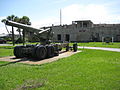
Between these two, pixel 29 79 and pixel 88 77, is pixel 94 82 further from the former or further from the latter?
pixel 29 79

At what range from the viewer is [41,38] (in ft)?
41.6

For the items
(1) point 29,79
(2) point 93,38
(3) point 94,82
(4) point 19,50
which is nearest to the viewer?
(3) point 94,82

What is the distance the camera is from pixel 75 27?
45156 mm

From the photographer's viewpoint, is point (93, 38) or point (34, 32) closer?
point (34, 32)

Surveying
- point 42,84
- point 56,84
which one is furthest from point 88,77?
point 42,84

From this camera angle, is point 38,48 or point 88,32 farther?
point 88,32

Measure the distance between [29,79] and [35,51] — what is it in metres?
4.92

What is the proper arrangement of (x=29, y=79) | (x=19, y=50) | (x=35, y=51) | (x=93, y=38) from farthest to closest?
1. (x=93, y=38)
2. (x=19, y=50)
3. (x=35, y=51)
4. (x=29, y=79)

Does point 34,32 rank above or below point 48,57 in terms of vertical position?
above

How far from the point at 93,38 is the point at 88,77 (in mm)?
38605

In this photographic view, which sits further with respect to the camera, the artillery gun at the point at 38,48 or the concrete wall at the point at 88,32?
the concrete wall at the point at 88,32

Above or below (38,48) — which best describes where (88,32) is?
above

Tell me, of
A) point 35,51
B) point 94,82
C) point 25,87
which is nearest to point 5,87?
point 25,87

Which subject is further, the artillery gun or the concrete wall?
the concrete wall
